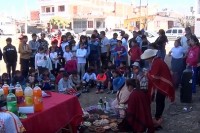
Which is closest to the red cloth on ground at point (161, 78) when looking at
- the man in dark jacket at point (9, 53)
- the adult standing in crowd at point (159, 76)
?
the adult standing in crowd at point (159, 76)

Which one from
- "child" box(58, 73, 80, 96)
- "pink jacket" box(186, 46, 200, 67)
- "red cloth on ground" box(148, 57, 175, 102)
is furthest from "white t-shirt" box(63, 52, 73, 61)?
"red cloth on ground" box(148, 57, 175, 102)

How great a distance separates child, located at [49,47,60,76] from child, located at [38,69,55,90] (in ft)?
2.67

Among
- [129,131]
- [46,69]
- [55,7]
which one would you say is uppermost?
[55,7]

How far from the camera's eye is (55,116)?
5141 mm

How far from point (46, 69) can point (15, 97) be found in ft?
22.0

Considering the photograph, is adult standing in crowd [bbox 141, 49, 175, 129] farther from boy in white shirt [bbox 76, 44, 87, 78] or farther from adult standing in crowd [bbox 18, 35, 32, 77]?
adult standing in crowd [bbox 18, 35, 32, 77]

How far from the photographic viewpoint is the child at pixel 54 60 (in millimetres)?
12048

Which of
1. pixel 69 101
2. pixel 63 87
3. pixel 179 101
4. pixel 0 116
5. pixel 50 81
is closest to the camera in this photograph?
pixel 0 116

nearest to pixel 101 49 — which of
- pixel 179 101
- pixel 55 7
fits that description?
pixel 179 101

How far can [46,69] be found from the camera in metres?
11.4

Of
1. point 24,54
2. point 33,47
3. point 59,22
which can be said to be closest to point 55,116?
point 24,54

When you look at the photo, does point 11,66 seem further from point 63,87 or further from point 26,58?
point 63,87

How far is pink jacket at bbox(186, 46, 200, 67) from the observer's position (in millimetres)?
9750

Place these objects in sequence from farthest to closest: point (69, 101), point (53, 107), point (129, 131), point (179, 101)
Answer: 1. point (179, 101)
2. point (129, 131)
3. point (69, 101)
4. point (53, 107)
